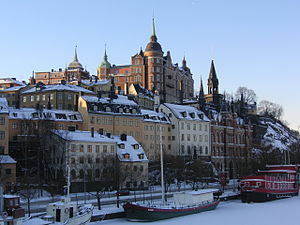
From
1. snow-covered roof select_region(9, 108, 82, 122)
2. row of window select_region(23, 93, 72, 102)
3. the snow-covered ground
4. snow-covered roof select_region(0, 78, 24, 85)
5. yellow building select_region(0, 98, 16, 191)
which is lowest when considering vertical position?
the snow-covered ground

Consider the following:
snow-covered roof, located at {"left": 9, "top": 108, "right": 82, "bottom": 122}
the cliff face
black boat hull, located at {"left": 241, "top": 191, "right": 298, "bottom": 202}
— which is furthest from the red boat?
the cliff face

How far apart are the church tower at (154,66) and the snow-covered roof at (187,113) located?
4595 centimetres

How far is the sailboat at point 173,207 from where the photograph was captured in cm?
5219

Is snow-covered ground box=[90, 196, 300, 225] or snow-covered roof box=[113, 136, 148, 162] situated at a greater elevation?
snow-covered roof box=[113, 136, 148, 162]

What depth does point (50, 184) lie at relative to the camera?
234 ft

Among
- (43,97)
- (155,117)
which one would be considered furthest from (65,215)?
(43,97)

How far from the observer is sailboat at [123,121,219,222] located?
52188 millimetres

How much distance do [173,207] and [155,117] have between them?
50.6 meters

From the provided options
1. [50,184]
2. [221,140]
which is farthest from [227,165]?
[50,184]

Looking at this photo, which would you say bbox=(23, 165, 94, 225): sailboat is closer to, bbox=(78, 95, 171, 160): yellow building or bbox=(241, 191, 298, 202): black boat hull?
bbox=(241, 191, 298, 202): black boat hull

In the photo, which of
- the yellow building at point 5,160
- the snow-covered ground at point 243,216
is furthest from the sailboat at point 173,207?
the yellow building at point 5,160

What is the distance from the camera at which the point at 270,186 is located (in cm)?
7525

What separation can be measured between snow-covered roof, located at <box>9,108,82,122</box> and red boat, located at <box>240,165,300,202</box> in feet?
118

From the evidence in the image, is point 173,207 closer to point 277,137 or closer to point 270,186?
point 270,186
